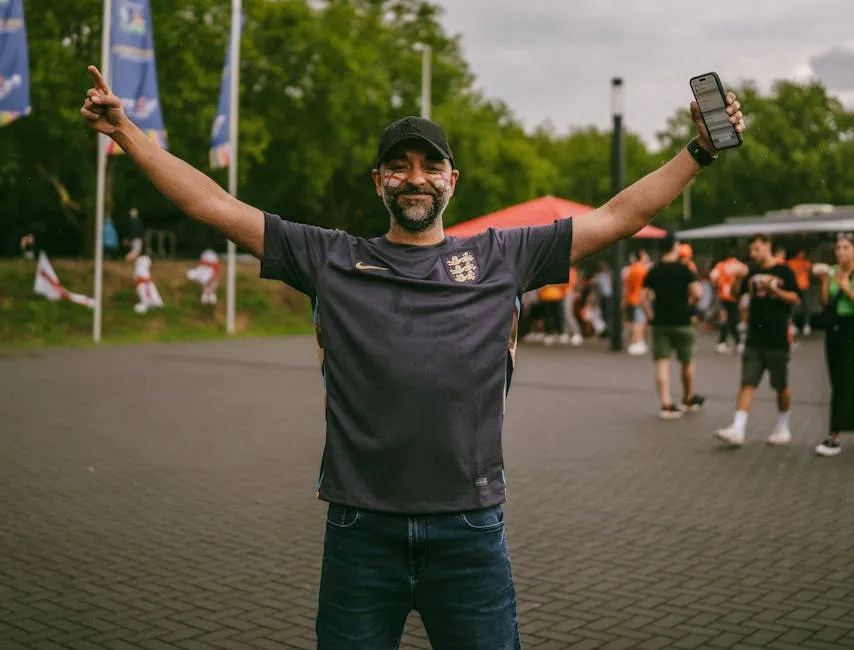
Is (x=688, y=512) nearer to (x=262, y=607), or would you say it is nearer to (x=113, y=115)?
(x=262, y=607)

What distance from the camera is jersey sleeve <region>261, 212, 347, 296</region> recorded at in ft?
9.04

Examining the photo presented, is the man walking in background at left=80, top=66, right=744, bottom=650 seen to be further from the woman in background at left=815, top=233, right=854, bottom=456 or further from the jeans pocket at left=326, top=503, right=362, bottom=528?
the woman in background at left=815, top=233, right=854, bottom=456

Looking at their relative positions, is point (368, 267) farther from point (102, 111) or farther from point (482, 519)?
point (102, 111)

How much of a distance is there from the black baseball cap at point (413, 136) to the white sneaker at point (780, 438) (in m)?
7.78

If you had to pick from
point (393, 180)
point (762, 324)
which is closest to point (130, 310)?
point (762, 324)

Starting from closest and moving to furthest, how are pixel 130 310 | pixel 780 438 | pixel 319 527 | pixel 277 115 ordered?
pixel 319 527 → pixel 780 438 → pixel 130 310 → pixel 277 115

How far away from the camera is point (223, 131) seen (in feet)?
75.4

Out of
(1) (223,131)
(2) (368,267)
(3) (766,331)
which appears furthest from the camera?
(1) (223,131)

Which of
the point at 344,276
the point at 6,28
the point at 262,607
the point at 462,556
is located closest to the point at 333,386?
the point at 344,276

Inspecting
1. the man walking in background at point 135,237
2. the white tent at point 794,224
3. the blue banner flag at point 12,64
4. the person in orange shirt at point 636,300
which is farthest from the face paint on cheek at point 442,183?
the white tent at point 794,224

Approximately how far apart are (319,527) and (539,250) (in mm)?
3995

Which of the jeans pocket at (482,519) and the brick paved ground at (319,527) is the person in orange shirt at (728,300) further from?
the jeans pocket at (482,519)

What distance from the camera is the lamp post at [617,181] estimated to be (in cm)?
2088

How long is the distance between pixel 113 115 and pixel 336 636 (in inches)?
55.7
